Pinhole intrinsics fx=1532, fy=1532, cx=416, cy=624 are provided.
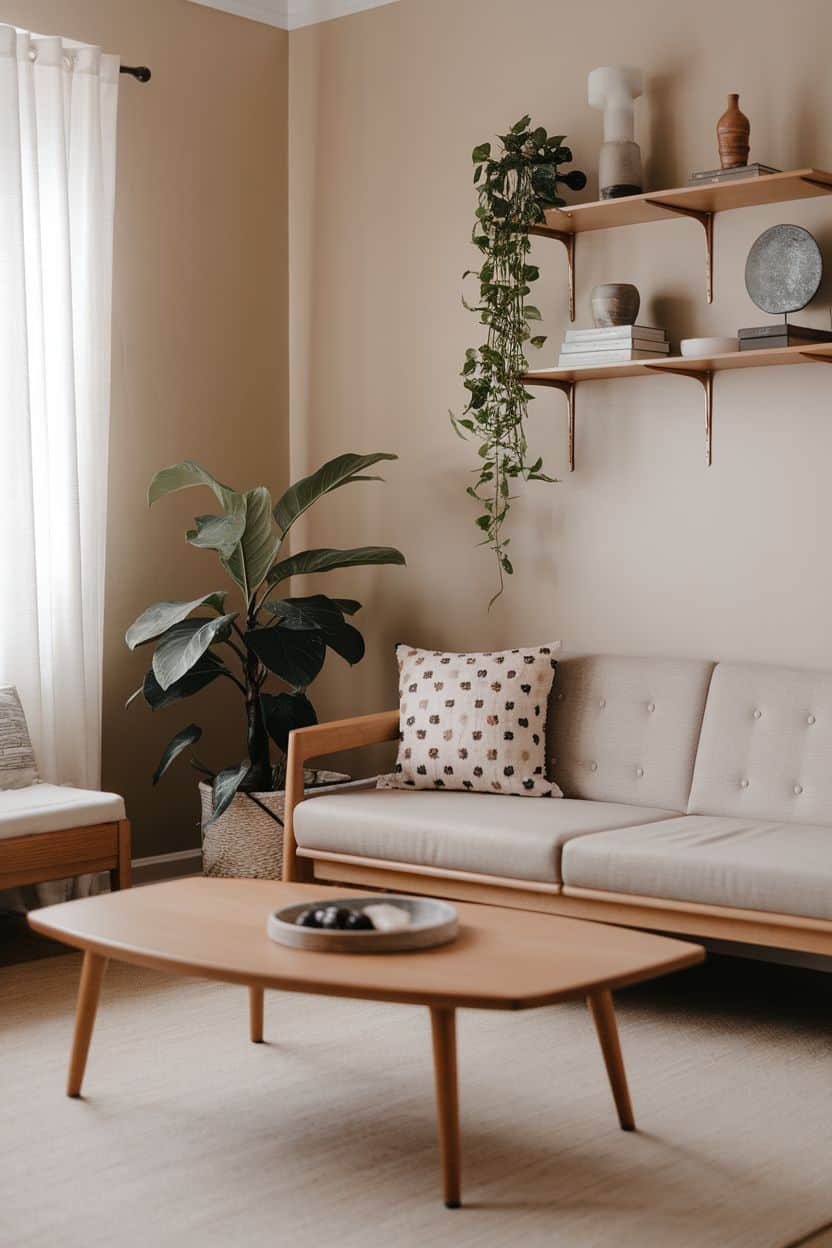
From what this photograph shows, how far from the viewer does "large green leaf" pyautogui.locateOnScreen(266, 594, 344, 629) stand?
14.4ft

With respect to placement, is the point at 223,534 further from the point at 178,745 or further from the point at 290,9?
the point at 290,9

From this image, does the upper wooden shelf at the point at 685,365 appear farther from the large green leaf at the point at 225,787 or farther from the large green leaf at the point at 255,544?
the large green leaf at the point at 225,787

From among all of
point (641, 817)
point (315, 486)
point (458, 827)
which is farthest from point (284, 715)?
point (641, 817)

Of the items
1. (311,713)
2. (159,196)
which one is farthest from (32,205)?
(311,713)

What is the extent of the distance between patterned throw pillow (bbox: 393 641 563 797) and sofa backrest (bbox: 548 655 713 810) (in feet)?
0.29

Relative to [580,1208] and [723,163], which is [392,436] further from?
[580,1208]

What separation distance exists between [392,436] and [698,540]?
1.20 m

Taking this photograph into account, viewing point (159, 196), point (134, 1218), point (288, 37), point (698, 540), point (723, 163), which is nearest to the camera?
point (134, 1218)

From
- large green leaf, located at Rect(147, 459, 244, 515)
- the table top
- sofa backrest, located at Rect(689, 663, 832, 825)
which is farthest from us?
large green leaf, located at Rect(147, 459, 244, 515)

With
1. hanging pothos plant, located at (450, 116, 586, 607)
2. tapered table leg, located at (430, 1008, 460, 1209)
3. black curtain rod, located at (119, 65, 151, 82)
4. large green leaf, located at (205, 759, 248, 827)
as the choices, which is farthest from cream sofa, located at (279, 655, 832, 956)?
black curtain rod, located at (119, 65, 151, 82)

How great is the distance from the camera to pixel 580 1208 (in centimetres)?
248

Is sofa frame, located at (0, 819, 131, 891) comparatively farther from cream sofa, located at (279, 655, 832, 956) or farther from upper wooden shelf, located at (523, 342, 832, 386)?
upper wooden shelf, located at (523, 342, 832, 386)

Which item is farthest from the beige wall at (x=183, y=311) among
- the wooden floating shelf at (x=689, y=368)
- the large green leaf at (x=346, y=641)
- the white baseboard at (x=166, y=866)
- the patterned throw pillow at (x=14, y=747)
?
the wooden floating shelf at (x=689, y=368)

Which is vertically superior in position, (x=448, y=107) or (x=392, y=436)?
(x=448, y=107)
